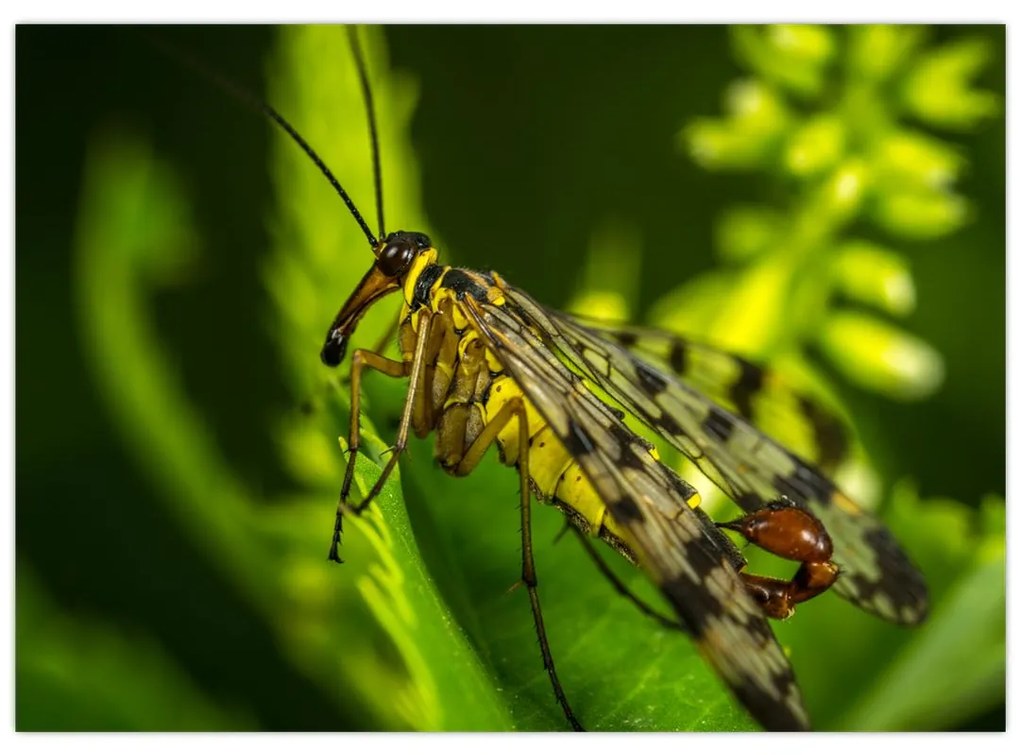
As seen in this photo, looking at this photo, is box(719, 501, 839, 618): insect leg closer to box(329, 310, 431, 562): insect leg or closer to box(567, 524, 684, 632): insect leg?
box(567, 524, 684, 632): insect leg

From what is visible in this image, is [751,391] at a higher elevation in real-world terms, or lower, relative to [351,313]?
lower

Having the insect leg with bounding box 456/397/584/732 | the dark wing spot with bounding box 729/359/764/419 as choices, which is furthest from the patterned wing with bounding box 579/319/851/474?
the insect leg with bounding box 456/397/584/732

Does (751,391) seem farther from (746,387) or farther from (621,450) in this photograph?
(621,450)

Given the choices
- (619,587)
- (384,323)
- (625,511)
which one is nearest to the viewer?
(625,511)

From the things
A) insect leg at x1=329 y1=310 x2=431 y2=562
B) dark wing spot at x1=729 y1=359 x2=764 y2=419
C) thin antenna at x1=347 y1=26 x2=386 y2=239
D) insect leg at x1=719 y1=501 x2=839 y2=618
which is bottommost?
insect leg at x1=719 y1=501 x2=839 y2=618

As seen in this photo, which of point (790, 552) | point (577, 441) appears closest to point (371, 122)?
point (577, 441)

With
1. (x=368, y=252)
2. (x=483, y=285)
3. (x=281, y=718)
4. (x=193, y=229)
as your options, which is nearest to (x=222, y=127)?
(x=193, y=229)

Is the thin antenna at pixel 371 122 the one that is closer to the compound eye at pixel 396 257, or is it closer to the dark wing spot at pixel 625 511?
the compound eye at pixel 396 257

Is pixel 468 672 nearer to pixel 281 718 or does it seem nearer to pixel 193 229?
pixel 281 718
